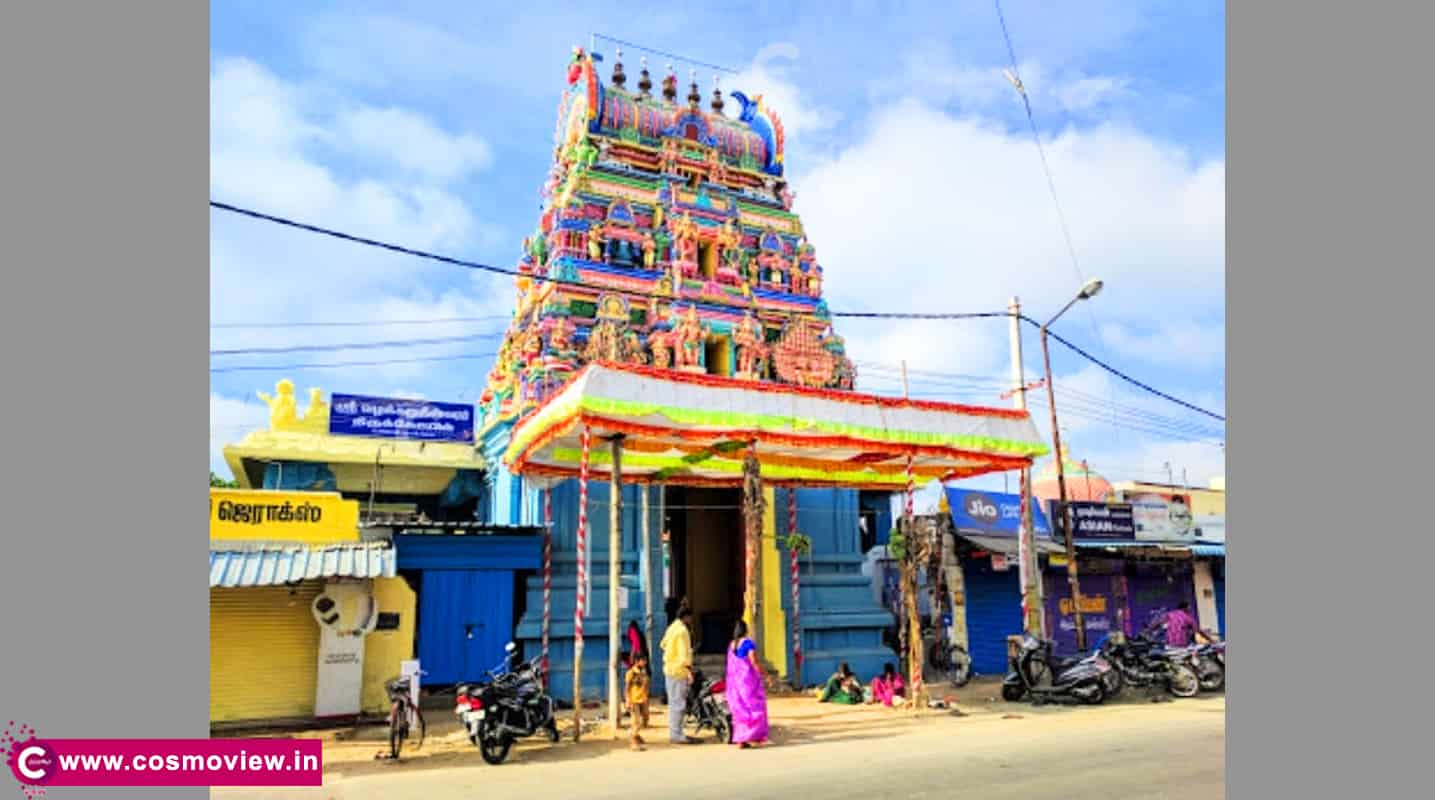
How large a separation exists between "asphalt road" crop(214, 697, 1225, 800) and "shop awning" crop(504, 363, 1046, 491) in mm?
3949

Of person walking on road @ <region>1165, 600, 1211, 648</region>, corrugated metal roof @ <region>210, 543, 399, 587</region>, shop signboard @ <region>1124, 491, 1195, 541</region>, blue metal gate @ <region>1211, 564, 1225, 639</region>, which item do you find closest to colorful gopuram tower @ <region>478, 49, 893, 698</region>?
corrugated metal roof @ <region>210, 543, 399, 587</region>

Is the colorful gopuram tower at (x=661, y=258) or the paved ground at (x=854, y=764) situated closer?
the paved ground at (x=854, y=764)

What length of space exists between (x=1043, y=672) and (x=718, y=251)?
10839mm

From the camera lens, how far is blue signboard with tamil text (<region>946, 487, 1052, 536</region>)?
2022cm

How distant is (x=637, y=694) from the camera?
10.7 meters

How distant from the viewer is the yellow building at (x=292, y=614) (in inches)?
496

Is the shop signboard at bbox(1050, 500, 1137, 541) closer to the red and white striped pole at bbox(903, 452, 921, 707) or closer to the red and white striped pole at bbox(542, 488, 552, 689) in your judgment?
the red and white striped pole at bbox(903, 452, 921, 707)

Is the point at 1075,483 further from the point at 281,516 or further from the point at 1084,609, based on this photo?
the point at 281,516

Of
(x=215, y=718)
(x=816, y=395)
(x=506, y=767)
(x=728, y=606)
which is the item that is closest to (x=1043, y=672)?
(x=816, y=395)

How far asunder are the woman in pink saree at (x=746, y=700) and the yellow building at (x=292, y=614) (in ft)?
17.0

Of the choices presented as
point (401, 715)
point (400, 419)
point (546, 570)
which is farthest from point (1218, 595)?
point (401, 715)

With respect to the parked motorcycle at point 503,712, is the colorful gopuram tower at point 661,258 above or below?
above

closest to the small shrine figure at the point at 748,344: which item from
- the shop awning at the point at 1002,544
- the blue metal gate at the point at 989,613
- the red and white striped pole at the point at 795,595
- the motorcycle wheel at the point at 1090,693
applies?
the red and white striped pole at the point at 795,595

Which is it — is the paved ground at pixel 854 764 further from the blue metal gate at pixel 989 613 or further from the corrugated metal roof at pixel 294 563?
the blue metal gate at pixel 989 613
